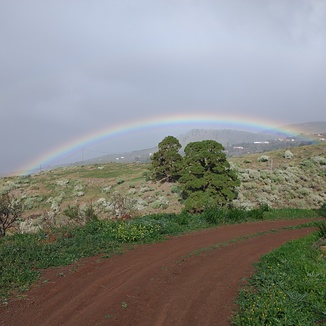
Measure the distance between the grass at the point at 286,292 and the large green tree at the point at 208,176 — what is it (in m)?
12.2

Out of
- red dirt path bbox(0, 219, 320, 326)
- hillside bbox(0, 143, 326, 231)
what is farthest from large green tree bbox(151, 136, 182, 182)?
red dirt path bbox(0, 219, 320, 326)

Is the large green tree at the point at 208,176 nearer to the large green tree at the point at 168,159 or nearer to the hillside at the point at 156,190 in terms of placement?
the hillside at the point at 156,190

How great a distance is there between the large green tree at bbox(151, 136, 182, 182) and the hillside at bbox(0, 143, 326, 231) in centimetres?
134

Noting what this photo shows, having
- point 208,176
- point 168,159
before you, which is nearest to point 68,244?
point 208,176

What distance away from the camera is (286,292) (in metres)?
5.83

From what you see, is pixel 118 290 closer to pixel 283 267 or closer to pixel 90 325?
pixel 90 325

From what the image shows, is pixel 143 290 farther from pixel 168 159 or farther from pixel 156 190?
pixel 168 159

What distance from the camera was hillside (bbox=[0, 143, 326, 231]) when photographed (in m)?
26.5

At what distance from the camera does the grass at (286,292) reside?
4.96m

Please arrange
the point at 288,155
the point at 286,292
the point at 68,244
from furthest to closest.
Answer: the point at 288,155
the point at 68,244
the point at 286,292

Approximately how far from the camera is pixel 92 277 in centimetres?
728

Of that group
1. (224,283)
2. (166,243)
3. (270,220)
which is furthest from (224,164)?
(224,283)

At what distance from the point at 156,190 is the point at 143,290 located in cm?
2423

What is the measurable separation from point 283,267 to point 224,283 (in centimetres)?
158
